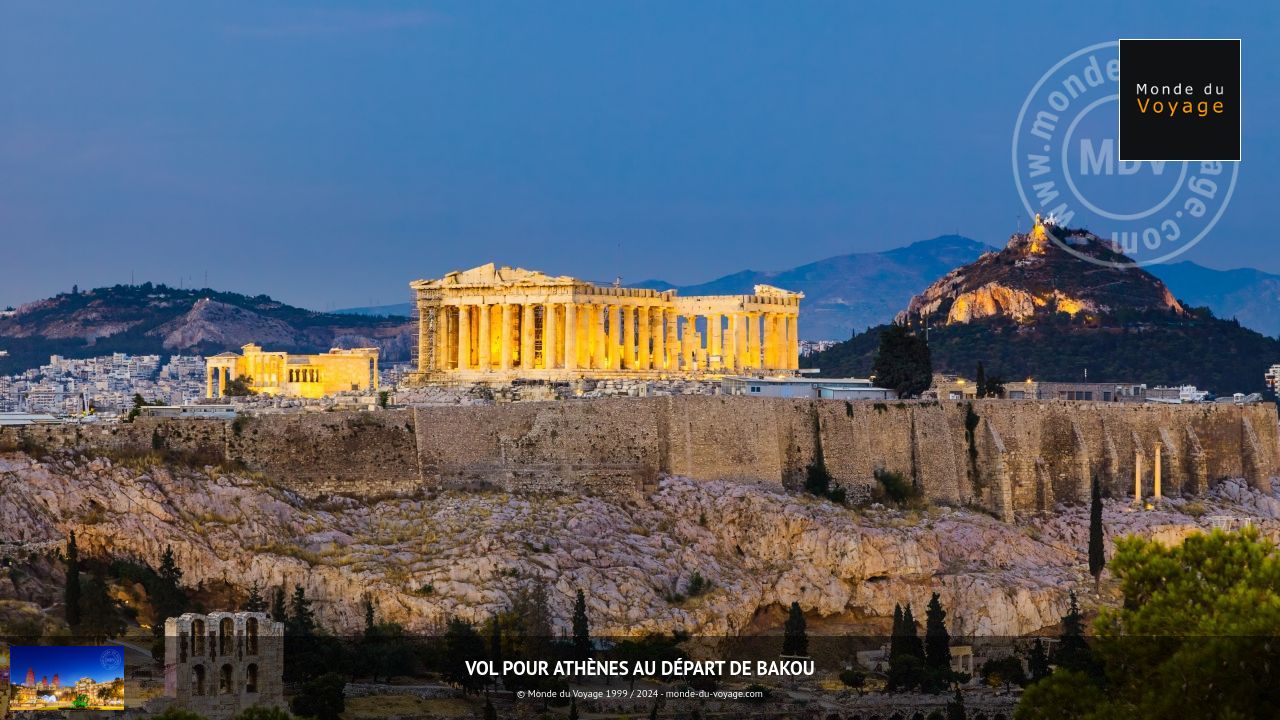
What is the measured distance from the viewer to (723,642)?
197ft

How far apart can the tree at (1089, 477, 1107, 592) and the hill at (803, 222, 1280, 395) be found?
114 feet

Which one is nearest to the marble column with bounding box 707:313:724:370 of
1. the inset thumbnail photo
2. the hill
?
the hill

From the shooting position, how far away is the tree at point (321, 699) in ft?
161

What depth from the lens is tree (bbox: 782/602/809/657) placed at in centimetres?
6056

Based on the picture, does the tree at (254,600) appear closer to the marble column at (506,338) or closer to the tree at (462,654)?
the tree at (462,654)

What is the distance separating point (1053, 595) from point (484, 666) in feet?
66.7

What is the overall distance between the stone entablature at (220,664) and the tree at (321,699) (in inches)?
20.6

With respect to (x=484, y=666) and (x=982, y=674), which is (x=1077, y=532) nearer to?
(x=982, y=674)

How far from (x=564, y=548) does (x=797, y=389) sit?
14.9 m

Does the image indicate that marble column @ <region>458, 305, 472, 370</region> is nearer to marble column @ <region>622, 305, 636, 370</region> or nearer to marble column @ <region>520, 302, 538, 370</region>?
marble column @ <region>520, 302, 538, 370</region>

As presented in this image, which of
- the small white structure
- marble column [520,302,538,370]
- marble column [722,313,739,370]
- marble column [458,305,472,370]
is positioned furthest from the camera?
marble column [722,313,739,370]

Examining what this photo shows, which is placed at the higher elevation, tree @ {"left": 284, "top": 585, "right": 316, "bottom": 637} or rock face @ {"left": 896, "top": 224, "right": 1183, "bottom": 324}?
rock face @ {"left": 896, "top": 224, "right": 1183, "bottom": 324}

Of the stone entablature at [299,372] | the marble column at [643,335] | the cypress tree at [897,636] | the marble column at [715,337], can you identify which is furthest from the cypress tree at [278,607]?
Answer: the marble column at [715,337]

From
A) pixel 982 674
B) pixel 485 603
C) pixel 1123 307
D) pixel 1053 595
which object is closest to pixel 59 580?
pixel 485 603
